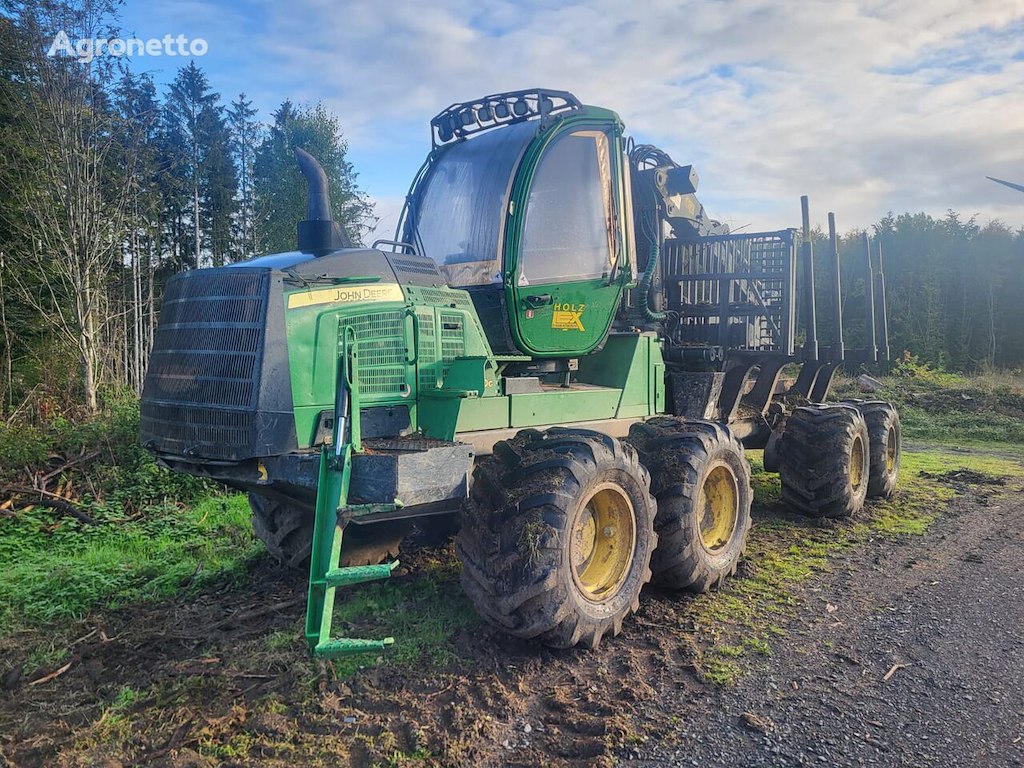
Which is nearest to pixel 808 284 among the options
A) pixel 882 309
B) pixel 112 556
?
pixel 882 309

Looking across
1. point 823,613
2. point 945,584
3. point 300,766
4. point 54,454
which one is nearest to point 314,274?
point 300,766

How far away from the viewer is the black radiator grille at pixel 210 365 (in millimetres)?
3840

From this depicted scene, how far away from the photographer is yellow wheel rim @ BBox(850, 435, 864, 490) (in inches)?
300

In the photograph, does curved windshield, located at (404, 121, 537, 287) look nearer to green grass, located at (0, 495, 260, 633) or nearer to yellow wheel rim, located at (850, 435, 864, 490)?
green grass, located at (0, 495, 260, 633)

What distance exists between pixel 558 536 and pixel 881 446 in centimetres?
568

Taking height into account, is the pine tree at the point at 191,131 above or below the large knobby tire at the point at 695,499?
above

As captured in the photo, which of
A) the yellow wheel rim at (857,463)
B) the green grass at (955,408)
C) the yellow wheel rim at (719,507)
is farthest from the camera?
the green grass at (955,408)

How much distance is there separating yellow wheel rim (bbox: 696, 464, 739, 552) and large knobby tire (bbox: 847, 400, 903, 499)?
127 inches

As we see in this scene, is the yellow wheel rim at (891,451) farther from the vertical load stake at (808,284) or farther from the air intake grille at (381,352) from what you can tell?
the air intake grille at (381,352)

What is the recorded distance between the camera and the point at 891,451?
848 centimetres

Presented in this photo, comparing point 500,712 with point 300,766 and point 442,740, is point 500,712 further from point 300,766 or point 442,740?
point 300,766

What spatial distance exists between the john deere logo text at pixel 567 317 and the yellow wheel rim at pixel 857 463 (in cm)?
369

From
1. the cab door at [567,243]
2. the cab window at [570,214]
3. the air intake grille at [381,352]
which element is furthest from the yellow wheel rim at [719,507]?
the air intake grille at [381,352]

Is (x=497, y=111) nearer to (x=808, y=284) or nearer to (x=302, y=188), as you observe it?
(x=808, y=284)
